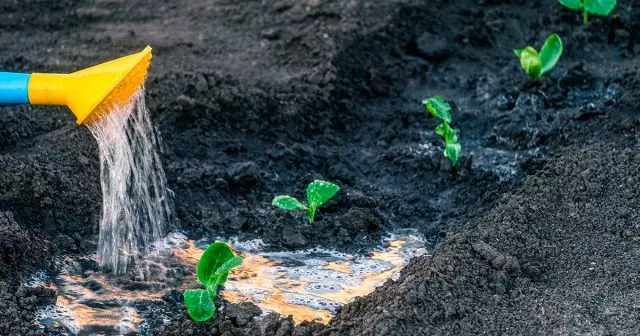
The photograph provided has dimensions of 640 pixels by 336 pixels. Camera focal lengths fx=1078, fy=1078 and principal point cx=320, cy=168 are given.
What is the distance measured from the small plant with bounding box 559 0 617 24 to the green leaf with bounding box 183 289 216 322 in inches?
108

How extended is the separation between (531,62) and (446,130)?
0.77 m

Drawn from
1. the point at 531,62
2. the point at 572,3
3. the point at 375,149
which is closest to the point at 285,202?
the point at 375,149

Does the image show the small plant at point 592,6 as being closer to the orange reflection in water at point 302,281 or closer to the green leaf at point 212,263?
the orange reflection in water at point 302,281

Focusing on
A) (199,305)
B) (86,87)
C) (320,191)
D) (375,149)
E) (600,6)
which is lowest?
(600,6)

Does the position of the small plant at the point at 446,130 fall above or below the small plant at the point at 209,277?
below

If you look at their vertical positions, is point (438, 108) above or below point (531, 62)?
above

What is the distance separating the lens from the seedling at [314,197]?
4.01 metres

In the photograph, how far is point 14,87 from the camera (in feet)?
11.5

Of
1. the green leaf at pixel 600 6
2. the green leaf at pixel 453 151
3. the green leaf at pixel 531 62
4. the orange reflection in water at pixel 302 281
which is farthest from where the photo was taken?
the green leaf at pixel 600 6

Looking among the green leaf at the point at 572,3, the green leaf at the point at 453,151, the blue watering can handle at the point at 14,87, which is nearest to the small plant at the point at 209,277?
the blue watering can handle at the point at 14,87

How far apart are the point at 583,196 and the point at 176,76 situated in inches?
72.8

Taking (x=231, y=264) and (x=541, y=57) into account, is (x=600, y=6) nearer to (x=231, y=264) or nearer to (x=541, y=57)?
(x=541, y=57)

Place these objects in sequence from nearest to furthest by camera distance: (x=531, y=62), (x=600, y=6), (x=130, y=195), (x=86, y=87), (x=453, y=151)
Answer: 1. (x=86, y=87)
2. (x=130, y=195)
3. (x=453, y=151)
4. (x=531, y=62)
5. (x=600, y=6)

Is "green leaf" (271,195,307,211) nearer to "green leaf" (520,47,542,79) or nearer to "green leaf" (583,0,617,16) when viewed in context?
"green leaf" (520,47,542,79)
